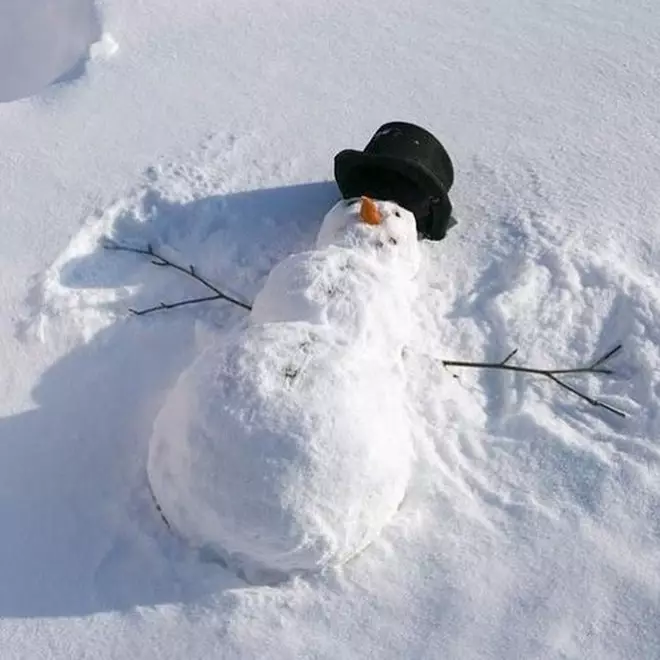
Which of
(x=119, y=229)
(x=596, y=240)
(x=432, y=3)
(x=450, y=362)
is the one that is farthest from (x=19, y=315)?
(x=432, y=3)

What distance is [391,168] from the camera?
111 inches

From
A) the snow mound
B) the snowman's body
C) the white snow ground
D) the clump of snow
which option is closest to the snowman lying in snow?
the snowman's body

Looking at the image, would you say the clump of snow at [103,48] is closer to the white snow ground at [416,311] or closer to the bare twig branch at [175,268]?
the white snow ground at [416,311]

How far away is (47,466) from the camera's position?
8.24 feet

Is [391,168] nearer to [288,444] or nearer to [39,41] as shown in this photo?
[288,444]

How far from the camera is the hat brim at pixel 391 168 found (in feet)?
9.16

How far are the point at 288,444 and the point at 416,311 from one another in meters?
0.76

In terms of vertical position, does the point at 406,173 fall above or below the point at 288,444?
above

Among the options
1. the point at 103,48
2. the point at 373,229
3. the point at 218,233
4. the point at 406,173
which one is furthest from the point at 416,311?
the point at 103,48

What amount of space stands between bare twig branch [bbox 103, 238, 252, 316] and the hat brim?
49 centimetres

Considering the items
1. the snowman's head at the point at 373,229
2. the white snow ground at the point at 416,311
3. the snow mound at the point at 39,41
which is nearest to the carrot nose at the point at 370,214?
the snowman's head at the point at 373,229

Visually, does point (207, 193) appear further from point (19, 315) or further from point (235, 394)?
point (235, 394)

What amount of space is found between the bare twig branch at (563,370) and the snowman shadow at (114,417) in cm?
65

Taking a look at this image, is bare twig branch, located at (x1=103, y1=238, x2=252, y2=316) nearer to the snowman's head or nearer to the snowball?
the snowman's head
